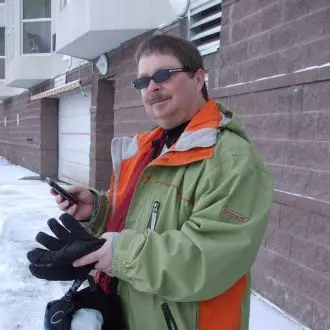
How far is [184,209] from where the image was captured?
1208 millimetres

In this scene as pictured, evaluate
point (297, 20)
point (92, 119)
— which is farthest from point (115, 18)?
point (297, 20)

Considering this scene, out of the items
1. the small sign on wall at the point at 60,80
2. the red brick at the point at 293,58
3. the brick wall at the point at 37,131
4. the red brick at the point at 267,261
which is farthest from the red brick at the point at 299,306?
the small sign on wall at the point at 60,80

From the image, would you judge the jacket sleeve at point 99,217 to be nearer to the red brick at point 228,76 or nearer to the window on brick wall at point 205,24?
the red brick at point 228,76

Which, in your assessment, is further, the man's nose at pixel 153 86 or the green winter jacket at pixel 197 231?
the man's nose at pixel 153 86

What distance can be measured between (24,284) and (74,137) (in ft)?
20.5

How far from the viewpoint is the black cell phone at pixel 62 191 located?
4.80ft

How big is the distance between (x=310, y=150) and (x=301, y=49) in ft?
2.44

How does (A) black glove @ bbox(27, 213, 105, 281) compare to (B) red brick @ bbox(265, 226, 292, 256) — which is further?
(B) red brick @ bbox(265, 226, 292, 256)

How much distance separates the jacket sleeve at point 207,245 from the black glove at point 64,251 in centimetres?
10

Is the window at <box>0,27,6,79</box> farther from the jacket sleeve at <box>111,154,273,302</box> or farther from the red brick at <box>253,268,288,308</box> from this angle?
the jacket sleeve at <box>111,154,273,302</box>

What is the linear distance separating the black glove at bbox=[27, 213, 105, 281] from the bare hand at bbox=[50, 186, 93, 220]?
32 centimetres

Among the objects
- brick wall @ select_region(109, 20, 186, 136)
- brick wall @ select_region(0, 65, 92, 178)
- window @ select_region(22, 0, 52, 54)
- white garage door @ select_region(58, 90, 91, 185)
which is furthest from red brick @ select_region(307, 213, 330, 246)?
window @ select_region(22, 0, 52, 54)

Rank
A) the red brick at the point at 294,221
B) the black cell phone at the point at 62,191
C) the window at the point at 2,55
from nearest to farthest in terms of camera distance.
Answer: the black cell phone at the point at 62,191 < the red brick at the point at 294,221 < the window at the point at 2,55

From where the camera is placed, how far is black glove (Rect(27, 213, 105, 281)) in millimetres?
1155
